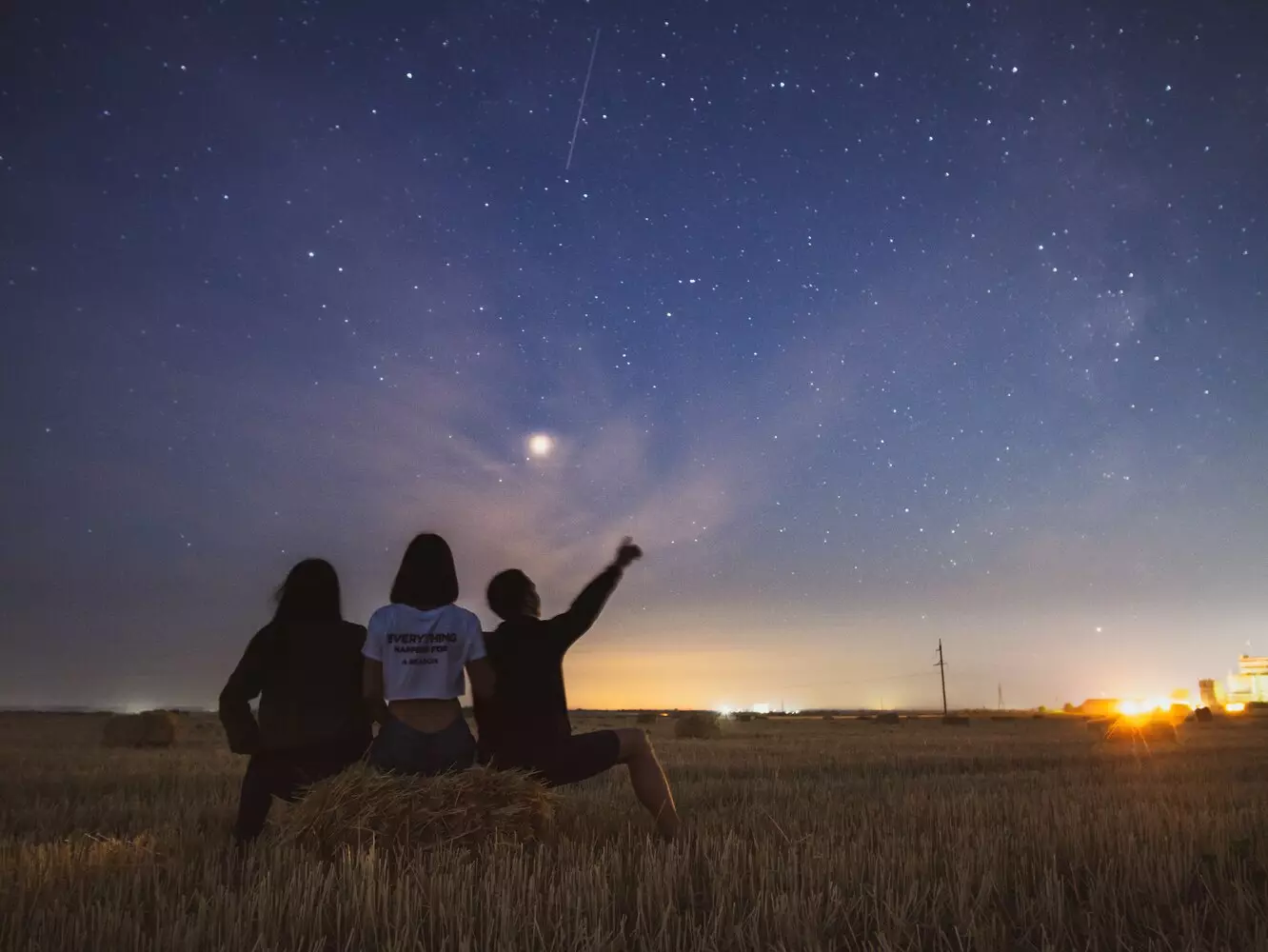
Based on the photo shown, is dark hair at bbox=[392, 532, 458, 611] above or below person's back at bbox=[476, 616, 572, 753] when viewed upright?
above

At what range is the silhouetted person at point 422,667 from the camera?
538cm

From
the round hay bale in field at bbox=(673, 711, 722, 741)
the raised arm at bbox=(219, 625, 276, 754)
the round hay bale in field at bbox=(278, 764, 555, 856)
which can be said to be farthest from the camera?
the round hay bale in field at bbox=(673, 711, 722, 741)

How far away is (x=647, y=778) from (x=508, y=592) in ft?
4.98

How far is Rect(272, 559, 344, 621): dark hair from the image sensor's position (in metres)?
5.83

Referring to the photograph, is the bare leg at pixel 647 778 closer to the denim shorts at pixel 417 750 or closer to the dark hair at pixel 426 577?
the denim shorts at pixel 417 750

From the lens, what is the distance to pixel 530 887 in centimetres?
383

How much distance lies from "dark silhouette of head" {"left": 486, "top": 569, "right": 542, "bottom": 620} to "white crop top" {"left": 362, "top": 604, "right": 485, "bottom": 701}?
21.9 inches

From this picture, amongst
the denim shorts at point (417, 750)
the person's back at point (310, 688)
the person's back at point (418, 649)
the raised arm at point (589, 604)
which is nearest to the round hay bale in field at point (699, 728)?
the raised arm at point (589, 604)

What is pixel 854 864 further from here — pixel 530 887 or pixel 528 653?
pixel 528 653

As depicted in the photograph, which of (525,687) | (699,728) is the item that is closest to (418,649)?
(525,687)

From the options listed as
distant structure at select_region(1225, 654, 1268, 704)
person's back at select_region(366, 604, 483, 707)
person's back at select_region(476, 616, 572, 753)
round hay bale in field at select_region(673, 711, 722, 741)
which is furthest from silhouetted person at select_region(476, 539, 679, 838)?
distant structure at select_region(1225, 654, 1268, 704)

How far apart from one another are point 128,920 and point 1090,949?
3583mm

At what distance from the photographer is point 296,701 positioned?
5.71m

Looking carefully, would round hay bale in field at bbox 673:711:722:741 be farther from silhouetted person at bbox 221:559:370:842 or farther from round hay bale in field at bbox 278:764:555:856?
round hay bale in field at bbox 278:764:555:856
